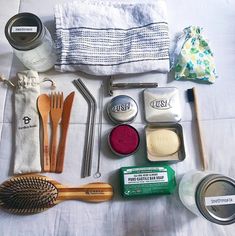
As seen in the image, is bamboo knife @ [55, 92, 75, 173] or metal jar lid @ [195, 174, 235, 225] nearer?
metal jar lid @ [195, 174, 235, 225]

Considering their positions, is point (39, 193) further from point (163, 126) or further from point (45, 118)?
point (163, 126)

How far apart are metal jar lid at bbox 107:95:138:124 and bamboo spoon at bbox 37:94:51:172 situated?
0.11m

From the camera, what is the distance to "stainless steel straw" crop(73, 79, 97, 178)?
19.4 inches

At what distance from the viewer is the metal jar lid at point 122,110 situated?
1.68 ft

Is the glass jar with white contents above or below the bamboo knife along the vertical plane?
above

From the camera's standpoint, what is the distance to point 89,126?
519 mm

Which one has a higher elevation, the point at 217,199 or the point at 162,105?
the point at 162,105

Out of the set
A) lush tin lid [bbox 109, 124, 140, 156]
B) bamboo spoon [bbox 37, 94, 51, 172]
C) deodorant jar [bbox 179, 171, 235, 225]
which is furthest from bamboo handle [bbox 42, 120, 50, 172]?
deodorant jar [bbox 179, 171, 235, 225]

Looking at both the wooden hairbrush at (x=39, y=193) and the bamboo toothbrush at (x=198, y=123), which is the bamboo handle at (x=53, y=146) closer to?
the wooden hairbrush at (x=39, y=193)

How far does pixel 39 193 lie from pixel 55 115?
0.14m

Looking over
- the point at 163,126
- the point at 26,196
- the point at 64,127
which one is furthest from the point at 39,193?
the point at 163,126

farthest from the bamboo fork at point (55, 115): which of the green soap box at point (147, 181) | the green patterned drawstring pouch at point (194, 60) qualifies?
the green patterned drawstring pouch at point (194, 60)

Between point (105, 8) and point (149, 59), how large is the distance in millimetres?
139

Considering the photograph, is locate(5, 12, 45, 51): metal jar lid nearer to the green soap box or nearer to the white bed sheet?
the white bed sheet
